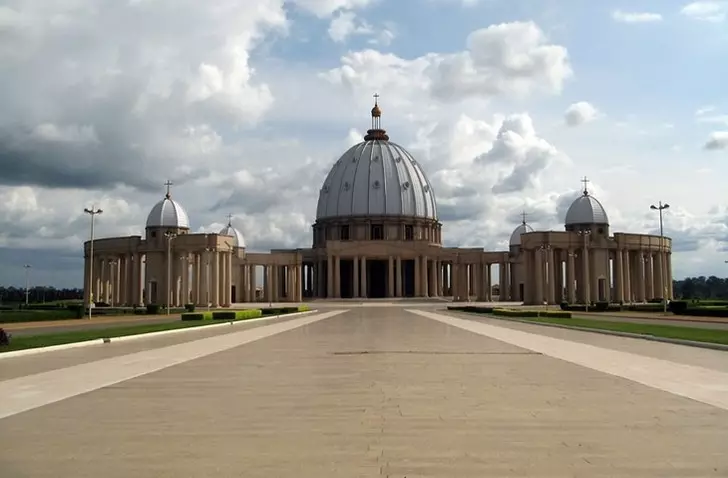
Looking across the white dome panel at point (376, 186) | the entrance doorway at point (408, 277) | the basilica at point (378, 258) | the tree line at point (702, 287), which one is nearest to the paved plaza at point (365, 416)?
the basilica at point (378, 258)

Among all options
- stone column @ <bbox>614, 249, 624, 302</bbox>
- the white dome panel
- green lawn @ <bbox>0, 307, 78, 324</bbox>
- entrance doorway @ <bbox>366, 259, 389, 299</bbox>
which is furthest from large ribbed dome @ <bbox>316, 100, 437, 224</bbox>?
green lawn @ <bbox>0, 307, 78, 324</bbox>

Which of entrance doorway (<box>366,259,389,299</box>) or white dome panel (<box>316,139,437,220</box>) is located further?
white dome panel (<box>316,139,437,220</box>)

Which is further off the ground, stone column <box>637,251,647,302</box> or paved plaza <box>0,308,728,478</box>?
stone column <box>637,251,647,302</box>

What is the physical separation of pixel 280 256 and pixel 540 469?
96.1 m

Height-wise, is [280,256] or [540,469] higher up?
[280,256]

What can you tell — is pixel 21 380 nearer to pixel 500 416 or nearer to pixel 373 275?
pixel 500 416

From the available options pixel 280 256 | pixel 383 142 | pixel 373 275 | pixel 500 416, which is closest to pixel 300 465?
pixel 500 416

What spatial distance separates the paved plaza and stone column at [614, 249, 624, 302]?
76.6 m

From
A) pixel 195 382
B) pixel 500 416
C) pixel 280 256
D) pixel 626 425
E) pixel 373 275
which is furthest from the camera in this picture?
pixel 373 275

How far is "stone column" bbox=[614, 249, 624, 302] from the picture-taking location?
91.9 metres

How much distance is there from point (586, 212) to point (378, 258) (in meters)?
29.3

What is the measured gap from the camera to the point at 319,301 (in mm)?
95250

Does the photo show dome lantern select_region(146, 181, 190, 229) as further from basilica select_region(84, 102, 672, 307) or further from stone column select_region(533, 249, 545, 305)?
stone column select_region(533, 249, 545, 305)

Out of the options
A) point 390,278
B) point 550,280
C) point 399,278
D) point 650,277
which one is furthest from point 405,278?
point 650,277
